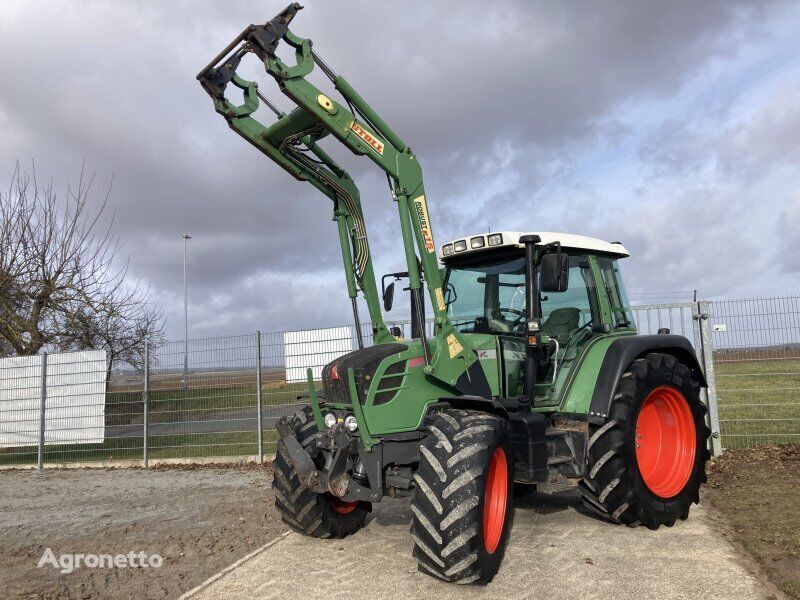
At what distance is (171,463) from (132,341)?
17.2 feet

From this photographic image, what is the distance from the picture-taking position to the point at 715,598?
142 inches

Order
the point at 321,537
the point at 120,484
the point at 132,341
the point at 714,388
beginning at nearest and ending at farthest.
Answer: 1. the point at 321,537
2. the point at 714,388
3. the point at 120,484
4. the point at 132,341

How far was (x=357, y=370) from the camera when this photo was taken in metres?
4.45

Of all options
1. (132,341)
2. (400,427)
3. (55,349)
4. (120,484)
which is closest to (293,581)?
(400,427)

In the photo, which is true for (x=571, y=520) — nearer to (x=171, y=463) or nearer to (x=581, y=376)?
(x=581, y=376)

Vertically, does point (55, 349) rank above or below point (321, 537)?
above

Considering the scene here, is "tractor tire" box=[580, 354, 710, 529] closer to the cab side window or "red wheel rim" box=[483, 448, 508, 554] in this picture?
the cab side window

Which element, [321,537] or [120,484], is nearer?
[321,537]

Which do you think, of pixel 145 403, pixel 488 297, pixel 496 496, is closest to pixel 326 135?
pixel 488 297

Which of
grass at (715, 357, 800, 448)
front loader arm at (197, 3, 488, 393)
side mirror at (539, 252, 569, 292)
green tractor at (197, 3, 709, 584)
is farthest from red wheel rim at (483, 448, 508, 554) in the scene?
grass at (715, 357, 800, 448)

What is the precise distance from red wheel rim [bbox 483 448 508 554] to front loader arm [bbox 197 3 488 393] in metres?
0.68

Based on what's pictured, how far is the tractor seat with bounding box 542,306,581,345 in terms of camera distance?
5.31m

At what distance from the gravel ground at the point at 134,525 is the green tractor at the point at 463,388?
37.4 inches

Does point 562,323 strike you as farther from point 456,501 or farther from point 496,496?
point 456,501
